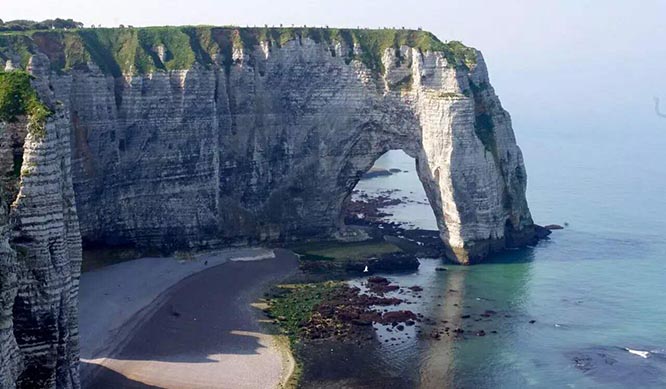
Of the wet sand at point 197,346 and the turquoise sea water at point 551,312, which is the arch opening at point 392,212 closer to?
the turquoise sea water at point 551,312

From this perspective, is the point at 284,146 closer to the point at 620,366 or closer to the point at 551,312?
the point at 551,312

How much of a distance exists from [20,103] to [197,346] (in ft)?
62.6

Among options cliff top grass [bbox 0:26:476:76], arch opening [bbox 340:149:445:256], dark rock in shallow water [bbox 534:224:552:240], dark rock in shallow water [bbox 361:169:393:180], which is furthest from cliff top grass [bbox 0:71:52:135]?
dark rock in shallow water [bbox 361:169:393:180]

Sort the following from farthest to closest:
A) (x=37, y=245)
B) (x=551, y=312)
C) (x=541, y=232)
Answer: (x=541, y=232), (x=551, y=312), (x=37, y=245)

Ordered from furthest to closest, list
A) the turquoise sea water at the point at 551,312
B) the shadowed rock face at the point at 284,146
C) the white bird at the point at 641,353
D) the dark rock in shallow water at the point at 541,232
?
the dark rock in shallow water at the point at 541,232 → the shadowed rock face at the point at 284,146 → the white bird at the point at 641,353 → the turquoise sea water at the point at 551,312

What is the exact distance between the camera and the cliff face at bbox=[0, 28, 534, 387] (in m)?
58.9

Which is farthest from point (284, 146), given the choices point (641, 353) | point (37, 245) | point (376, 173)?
point (376, 173)

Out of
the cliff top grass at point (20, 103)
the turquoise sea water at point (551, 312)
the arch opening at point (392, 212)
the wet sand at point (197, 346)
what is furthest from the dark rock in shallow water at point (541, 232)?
the cliff top grass at point (20, 103)

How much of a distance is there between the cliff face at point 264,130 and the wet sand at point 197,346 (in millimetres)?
9280

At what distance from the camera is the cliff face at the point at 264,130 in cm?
5888

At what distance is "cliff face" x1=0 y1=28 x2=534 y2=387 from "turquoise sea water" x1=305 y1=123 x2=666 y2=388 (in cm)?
608

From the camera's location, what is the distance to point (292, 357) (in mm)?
43844

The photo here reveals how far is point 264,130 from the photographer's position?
66438 millimetres

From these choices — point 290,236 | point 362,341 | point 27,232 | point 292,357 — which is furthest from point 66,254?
point 290,236
